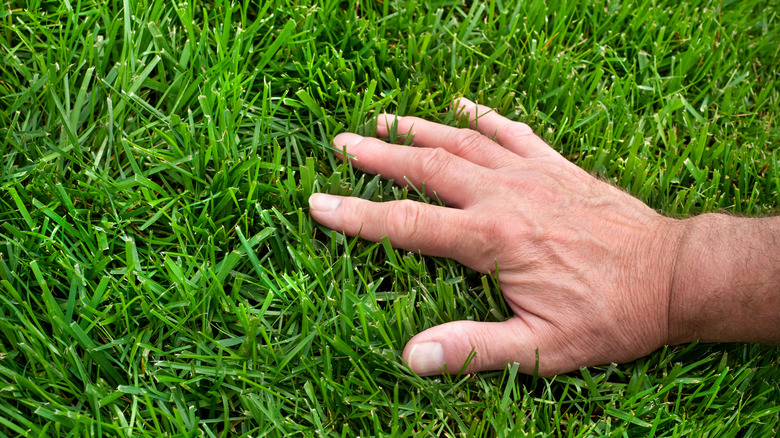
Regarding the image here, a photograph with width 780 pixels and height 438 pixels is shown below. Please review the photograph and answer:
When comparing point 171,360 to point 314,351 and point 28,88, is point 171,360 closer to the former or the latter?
point 314,351

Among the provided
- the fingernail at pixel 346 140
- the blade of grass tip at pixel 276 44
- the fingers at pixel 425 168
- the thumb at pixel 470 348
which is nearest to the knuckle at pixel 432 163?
the fingers at pixel 425 168

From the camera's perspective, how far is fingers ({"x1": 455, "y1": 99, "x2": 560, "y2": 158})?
79.1 inches

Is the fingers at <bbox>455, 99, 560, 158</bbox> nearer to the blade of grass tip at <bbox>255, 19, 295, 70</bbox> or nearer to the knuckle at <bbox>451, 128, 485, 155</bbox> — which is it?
the knuckle at <bbox>451, 128, 485, 155</bbox>

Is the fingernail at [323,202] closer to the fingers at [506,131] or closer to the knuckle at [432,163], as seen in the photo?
the knuckle at [432,163]

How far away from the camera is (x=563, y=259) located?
173 cm

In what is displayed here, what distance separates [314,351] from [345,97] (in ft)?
2.94

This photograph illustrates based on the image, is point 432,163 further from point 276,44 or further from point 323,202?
point 276,44

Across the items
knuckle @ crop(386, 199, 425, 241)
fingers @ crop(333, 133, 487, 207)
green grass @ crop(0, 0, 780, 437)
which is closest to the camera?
green grass @ crop(0, 0, 780, 437)

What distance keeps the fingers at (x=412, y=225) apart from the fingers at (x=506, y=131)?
42 cm

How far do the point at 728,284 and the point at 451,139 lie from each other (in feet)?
3.08

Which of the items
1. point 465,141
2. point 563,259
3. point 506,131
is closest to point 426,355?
point 563,259

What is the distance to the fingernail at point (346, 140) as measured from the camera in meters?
1.92

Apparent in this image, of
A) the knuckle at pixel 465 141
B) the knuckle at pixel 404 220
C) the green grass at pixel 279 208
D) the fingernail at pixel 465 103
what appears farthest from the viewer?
the fingernail at pixel 465 103

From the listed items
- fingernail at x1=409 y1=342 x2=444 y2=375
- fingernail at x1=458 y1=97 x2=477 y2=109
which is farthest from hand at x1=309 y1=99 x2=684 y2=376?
fingernail at x1=458 y1=97 x2=477 y2=109
